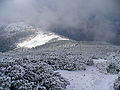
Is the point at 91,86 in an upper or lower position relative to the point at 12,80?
lower

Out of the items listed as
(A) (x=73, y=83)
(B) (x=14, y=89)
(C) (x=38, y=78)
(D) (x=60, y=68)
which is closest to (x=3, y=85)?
(B) (x=14, y=89)

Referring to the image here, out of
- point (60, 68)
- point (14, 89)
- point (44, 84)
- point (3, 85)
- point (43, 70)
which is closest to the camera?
point (3, 85)

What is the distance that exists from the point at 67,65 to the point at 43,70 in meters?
23.6

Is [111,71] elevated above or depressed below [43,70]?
below

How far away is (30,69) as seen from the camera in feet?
93.6

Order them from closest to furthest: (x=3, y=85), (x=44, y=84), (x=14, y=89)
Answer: (x=3, y=85) → (x=14, y=89) → (x=44, y=84)

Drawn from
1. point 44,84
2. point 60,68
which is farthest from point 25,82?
point 60,68

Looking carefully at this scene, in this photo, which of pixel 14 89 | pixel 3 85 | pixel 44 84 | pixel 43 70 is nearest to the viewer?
pixel 3 85

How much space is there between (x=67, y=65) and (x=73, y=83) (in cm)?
1733

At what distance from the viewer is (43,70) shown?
29.7m

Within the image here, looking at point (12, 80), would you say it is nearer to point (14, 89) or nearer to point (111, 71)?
point (14, 89)

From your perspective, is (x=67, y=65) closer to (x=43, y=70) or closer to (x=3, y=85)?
(x=43, y=70)

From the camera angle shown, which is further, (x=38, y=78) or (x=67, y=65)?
(x=67, y=65)

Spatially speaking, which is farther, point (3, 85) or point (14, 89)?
point (14, 89)
